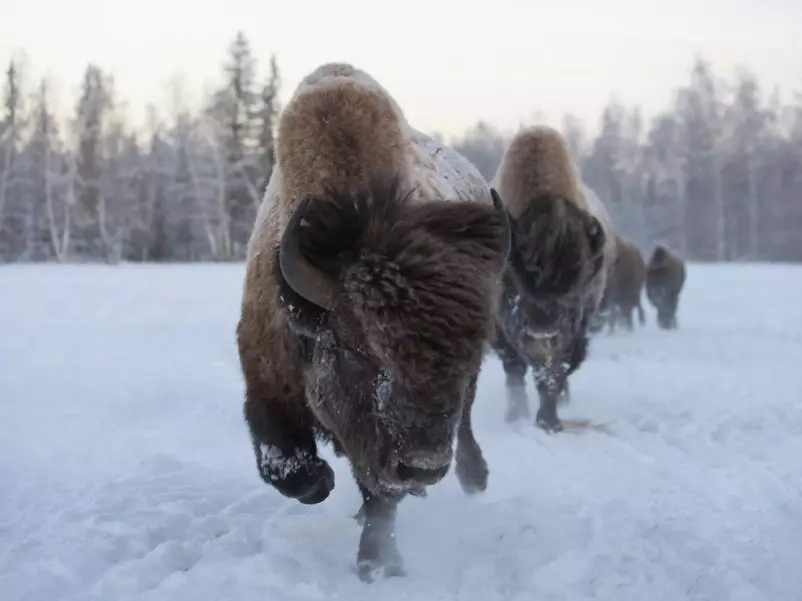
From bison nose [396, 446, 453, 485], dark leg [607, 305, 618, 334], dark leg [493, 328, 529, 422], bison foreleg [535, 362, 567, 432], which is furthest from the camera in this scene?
dark leg [607, 305, 618, 334]

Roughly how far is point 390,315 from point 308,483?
1.36 metres

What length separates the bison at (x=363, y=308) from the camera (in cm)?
300

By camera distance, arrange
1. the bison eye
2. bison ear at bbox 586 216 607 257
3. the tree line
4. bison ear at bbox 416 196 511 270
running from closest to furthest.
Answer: bison ear at bbox 416 196 511 270 < the bison eye < bison ear at bbox 586 216 607 257 < the tree line

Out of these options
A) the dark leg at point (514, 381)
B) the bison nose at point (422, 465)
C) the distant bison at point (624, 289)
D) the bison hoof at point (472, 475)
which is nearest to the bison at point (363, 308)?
the bison nose at point (422, 465)

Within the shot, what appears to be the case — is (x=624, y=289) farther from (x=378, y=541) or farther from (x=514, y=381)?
(x=378, y=541)

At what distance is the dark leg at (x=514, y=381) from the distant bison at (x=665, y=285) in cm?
1074

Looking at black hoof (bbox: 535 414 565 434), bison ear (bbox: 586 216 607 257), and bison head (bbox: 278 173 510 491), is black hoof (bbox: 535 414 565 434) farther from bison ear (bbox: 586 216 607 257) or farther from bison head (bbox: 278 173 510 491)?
bison head (bbox: 278 173 510 491)

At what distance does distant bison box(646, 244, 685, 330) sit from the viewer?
1789cm

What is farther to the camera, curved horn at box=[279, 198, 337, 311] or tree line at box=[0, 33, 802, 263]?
tree line at box=[0, 33, 802, 263]

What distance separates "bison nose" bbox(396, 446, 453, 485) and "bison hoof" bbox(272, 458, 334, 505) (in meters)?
1.06

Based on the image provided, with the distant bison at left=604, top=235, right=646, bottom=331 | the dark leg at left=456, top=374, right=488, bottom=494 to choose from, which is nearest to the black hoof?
the dark leg at left=456, top=374, right=488, bottom=494

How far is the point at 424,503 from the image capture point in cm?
491

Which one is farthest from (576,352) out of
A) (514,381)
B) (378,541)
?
(378,541)

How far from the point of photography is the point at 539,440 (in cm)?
666
